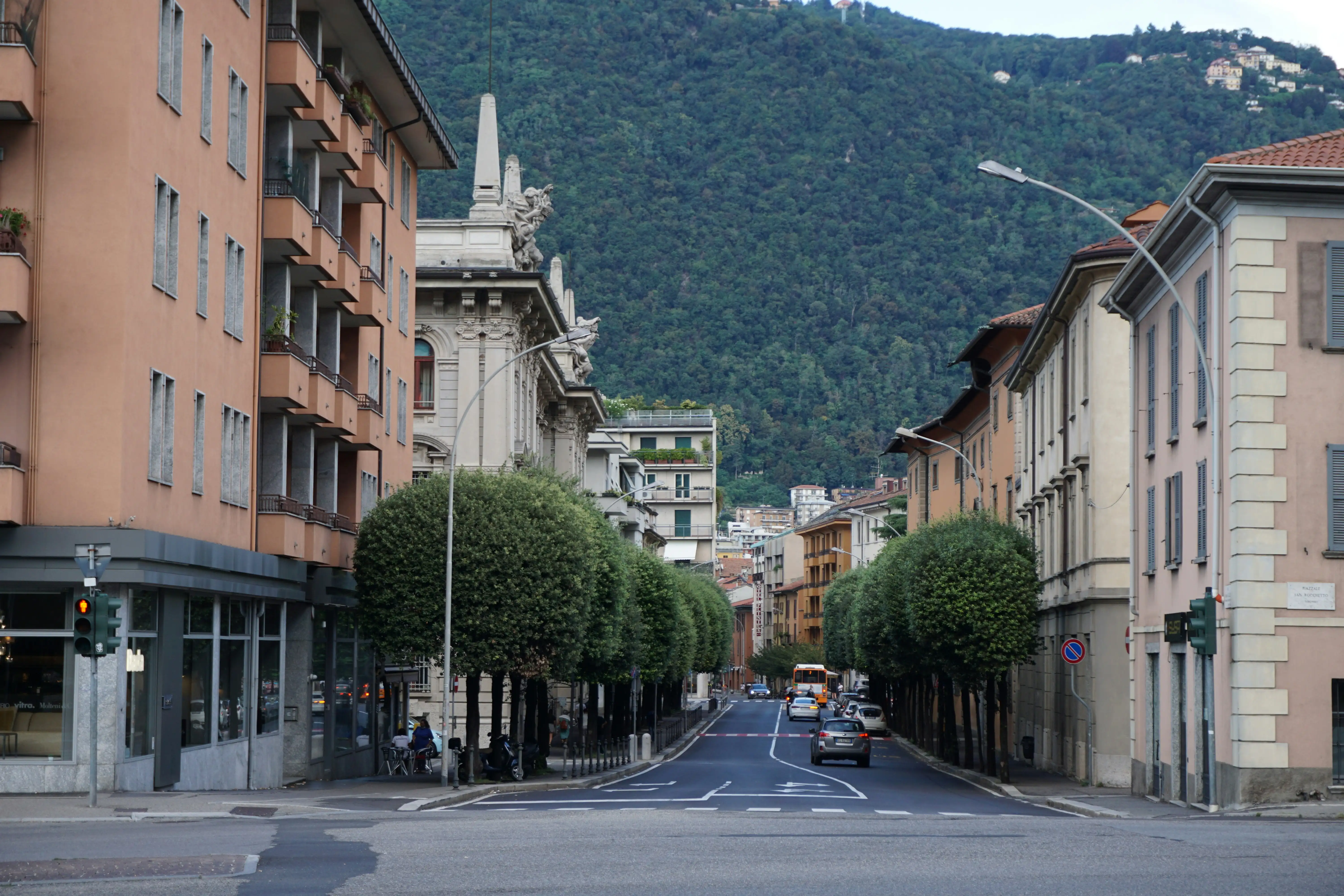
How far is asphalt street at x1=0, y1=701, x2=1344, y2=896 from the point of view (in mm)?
14539

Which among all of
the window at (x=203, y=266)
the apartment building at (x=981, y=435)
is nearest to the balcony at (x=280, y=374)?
the window at (x=203, y=266)

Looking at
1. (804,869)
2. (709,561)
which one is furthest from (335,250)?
(709,561)

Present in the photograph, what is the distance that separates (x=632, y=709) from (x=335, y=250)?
2930cm

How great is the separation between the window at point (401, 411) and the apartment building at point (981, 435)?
15.4m

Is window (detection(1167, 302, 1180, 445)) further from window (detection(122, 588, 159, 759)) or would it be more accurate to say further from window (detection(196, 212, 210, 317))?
window (detection(122, 588, 159, 759))

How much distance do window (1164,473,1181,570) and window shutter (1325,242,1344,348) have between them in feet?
16.9

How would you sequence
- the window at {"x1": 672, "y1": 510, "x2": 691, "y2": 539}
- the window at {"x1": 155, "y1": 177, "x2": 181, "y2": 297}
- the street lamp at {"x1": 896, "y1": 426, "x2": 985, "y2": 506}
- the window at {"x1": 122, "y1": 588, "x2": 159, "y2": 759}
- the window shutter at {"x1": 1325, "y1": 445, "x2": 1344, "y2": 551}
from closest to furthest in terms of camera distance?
1. the window at {"x1": 122, "y1": 588, "x2": 159, "y2": 759}
2. the window shutter at {"x1": 1325, "y1": 445, "x2": 1344, "y2": 551}
3. the window at {"x1": 155, "y1": 177, "x2": 181, "y2": 297}
4. the street lamp at {"x1": 896, "y1": 426, "x2": 985, "y2": 506}
5. the window at {"x1": 672, "y1": 510, "x2": 691, "y2": 539}

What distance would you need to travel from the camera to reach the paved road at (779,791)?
1155 inches

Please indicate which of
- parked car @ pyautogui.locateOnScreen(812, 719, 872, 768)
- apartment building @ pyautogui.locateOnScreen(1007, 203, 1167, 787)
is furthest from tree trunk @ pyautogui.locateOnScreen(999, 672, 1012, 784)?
parked car @ pyautogui.locateOnScreen(812, 719, 872, 768)

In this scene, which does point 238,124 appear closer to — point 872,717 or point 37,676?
point 37,676

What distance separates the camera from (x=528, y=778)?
4166 cm

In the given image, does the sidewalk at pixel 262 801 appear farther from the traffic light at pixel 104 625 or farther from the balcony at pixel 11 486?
the balcony at pixel 11 486

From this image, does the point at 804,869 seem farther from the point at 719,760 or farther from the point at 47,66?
the point at 719,760

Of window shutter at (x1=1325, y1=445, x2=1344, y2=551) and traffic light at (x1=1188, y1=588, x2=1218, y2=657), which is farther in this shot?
window shutter at (x1=1325, y1=445, x2=1344, y2=551)
